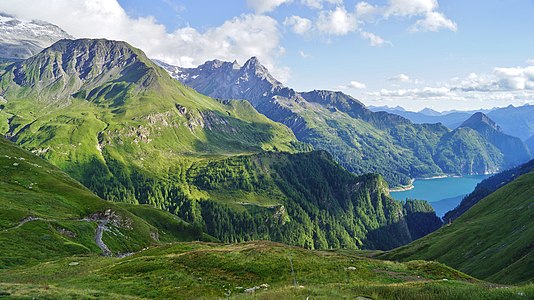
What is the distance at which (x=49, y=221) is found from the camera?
82.5 metres

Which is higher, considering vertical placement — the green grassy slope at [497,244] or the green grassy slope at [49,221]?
the green grassy slope at [49,221]

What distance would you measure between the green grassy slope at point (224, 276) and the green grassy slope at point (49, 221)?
20.3 meters

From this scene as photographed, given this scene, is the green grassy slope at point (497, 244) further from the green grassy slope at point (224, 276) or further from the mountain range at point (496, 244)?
the green grassy slope at point (224, 276)

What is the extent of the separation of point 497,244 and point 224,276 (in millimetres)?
81386

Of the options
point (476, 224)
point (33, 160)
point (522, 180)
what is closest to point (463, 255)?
point (476, 224)

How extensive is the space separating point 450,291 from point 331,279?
1730 centimetres

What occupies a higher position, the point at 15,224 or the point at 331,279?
the point at 15,224

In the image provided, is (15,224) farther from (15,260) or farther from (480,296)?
(480,296)

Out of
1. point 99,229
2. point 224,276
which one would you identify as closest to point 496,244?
point 224,276

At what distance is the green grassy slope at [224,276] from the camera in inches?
1166

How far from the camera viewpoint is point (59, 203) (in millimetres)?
106875

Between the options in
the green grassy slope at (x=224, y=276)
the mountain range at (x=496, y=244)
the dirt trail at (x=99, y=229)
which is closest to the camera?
the green grassy slope at (x=224, y=276)

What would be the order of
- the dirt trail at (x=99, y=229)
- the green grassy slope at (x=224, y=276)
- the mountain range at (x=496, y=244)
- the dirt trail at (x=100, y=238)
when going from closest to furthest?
the green grassy slope at (x=224, y=276)
the mountain range at (x=496, y=244)
the dirt trail at (x=99, y=229)
the dirt trail at (x=100, y=238)


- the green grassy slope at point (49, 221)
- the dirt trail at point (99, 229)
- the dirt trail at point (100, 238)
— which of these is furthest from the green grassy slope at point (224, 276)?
the dirt trail at point (100, 238)
